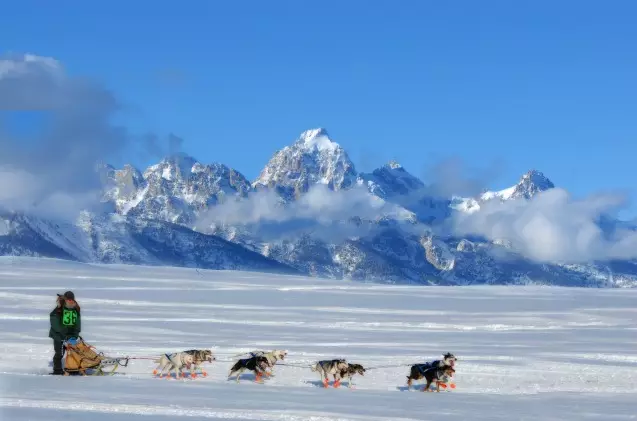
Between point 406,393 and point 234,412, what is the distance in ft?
16.3

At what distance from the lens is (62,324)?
2083 centimetres

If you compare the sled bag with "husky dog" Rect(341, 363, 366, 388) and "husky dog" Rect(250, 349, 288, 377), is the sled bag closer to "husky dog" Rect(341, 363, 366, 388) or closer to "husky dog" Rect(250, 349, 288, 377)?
"husky dog" Rect(250, 349, 288, 377)

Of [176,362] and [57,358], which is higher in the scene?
[176,362]

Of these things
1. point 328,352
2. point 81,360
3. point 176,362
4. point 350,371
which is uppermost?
point 328,352

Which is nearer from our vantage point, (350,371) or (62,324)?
(350,371)

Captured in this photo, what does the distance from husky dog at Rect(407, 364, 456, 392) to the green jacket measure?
307 inches

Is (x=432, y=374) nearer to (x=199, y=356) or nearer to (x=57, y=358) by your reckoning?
(x=199, y=356)

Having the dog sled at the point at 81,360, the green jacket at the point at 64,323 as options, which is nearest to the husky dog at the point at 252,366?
the dog sled at the point at 81,360

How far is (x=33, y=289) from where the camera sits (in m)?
53.6

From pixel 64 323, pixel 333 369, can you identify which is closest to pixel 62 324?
pixel 64 323

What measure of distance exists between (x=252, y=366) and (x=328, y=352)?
626cm

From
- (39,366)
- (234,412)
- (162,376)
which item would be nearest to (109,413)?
(234,412)

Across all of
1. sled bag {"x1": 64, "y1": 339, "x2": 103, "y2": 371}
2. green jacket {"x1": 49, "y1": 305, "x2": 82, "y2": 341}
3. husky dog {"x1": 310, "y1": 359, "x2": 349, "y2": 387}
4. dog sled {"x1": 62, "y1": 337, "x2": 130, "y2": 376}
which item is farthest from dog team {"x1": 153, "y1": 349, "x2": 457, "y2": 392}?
green jacket {"x1": 49, "y1": 305, "x2": 82, "y2": 341}

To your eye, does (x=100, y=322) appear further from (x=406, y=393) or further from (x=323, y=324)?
(x=406, y=393)
